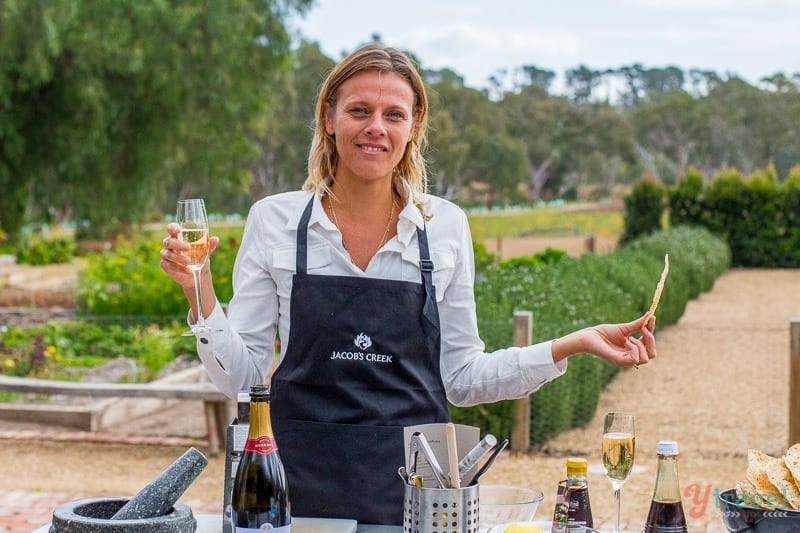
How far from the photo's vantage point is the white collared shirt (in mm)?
2846

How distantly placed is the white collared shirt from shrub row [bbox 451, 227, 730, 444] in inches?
205

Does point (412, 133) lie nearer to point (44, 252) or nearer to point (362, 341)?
point (362, 341)

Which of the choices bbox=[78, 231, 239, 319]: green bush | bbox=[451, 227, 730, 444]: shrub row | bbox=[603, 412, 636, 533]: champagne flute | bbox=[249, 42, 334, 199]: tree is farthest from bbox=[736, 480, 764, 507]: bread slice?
bbox=[249, 42, 334, 199]: tree

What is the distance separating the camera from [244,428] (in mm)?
2396

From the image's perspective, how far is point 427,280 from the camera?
2861 millimetres

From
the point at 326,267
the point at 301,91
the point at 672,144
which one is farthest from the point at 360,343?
the point at 672,144

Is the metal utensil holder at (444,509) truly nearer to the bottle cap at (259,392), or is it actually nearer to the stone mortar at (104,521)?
the bottle cap at (259,392)

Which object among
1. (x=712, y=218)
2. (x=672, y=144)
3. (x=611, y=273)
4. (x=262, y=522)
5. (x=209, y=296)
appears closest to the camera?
(x=262, y=522)

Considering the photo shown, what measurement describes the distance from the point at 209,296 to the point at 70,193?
20843mm

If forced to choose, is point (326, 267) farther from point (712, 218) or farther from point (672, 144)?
point (672, 144)

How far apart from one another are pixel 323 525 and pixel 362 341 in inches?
18.3

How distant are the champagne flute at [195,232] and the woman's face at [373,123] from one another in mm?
456

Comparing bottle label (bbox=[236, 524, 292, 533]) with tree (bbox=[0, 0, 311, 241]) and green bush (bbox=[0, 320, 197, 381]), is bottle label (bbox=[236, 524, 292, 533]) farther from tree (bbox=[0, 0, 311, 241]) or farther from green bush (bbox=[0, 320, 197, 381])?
tree (bbox=[0, 0, 311, 241])

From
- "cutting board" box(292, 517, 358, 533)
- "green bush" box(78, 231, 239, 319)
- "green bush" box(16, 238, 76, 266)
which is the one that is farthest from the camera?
"green bush" box(16, 238, 76, 266)
